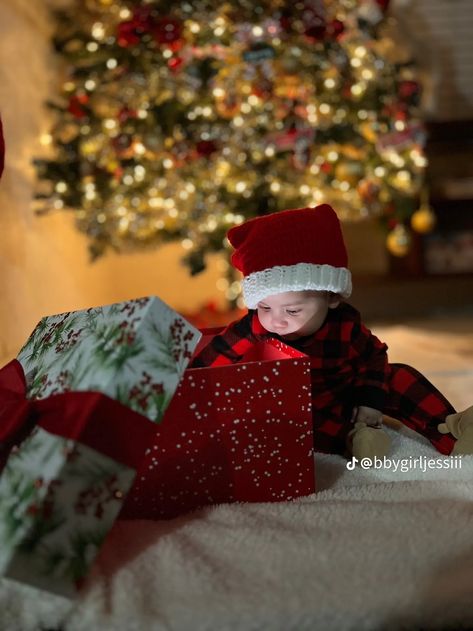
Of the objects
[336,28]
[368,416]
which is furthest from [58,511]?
[336,28]

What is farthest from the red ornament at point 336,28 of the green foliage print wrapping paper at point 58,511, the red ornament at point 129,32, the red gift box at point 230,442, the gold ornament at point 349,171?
the green foliage print wrapping paper at point 58,511

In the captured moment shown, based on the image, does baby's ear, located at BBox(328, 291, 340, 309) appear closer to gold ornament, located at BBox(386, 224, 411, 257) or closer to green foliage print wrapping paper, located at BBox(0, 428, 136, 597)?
green foliage print wrapping paper, located at BBox(0, 428, 136, 597)

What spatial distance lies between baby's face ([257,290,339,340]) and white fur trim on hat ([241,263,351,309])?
0.02 metres

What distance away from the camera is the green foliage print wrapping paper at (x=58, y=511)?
67 centimetres

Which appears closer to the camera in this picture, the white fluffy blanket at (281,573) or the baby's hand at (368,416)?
the white fluffy blanket at (281,573)

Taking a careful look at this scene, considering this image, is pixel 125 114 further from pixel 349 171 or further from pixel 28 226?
pixel 349 171

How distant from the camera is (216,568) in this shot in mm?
737

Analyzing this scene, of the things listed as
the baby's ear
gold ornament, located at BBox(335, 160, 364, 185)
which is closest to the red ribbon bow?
the baby's ear

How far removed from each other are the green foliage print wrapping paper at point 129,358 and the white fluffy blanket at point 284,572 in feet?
0.58

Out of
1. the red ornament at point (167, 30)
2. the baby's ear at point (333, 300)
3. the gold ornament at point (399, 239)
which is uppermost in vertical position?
the red ornament at point (167, 30)

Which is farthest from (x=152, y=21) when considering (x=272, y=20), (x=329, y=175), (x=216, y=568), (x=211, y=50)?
(x=216, y=568)

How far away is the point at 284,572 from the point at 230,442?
226 mm

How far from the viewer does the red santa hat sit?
107 centimetres

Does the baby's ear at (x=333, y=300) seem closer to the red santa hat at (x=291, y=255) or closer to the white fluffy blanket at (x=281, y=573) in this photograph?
the red santa hat at (x=291, y=255)
